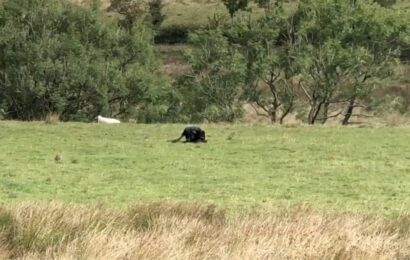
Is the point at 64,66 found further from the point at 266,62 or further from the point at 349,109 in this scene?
the point at 349,109

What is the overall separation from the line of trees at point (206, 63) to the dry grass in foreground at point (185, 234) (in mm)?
27594

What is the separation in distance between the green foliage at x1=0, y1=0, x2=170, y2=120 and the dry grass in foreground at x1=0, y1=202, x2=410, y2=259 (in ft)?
90.8

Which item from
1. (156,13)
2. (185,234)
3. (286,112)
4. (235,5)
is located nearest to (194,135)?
(185,234)

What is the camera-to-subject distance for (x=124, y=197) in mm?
12844

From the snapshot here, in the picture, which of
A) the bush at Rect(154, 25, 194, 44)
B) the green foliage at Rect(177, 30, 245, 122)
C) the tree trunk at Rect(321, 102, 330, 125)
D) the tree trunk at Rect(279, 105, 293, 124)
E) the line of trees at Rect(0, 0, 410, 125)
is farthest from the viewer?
the bush at Rect(154, 25, 194, 44)

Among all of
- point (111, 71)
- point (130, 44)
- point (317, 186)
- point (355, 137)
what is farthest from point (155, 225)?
point (130, 44)

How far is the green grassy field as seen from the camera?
42.9 ft

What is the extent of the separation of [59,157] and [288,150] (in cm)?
664

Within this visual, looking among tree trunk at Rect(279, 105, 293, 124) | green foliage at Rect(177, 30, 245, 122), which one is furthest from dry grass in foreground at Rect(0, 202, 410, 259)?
tree trunk at Rect(279, 105, 293, 124)

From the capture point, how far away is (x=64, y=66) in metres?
36.0

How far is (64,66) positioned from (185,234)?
29.3m

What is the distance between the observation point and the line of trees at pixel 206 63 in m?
36.4

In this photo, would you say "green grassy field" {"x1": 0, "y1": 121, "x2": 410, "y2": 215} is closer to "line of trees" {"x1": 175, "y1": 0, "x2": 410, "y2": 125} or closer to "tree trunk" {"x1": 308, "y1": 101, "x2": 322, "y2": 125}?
"line of trees" {"x1": 175, "y1": 0, "x2": 410, "y2": 125}

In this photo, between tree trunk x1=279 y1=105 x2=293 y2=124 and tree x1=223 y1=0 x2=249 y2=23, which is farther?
tree x1=223 y1=0 x2=249 y2=23
